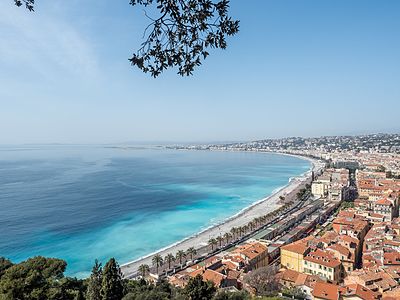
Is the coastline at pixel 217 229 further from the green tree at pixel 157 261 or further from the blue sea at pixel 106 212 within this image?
the green tree at pixel 157 261

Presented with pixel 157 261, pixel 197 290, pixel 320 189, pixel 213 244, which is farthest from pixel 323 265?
pixel 320 189

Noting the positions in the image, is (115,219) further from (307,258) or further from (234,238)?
(307,258)

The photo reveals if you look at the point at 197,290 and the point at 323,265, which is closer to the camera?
the point at 197,290

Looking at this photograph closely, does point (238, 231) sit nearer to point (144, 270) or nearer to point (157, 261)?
point (157, 261)

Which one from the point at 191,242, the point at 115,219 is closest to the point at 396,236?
the point at 191,242

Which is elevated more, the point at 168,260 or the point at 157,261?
the point at 157,261

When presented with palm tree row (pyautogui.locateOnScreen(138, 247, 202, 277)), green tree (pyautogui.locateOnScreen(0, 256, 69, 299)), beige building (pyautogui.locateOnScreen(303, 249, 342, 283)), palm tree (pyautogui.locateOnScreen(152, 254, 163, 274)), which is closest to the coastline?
palm tree row (pyautogui.locateOnScreen(138, 247, 202, 277))

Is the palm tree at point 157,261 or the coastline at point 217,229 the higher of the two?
the palm tree at point 157,261

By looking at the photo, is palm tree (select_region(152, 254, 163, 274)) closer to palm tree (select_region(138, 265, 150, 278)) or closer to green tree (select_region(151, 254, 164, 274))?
green tree (select_region(151, 254, 164, 274))

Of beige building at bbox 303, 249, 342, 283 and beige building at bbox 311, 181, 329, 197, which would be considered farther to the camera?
beige building at bbox 311, 181, 329, 197

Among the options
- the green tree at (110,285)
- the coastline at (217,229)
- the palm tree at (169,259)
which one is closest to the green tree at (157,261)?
the palm tree at (169,259)

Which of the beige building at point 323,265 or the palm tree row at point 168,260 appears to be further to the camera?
the palm tree row at point 168,260
